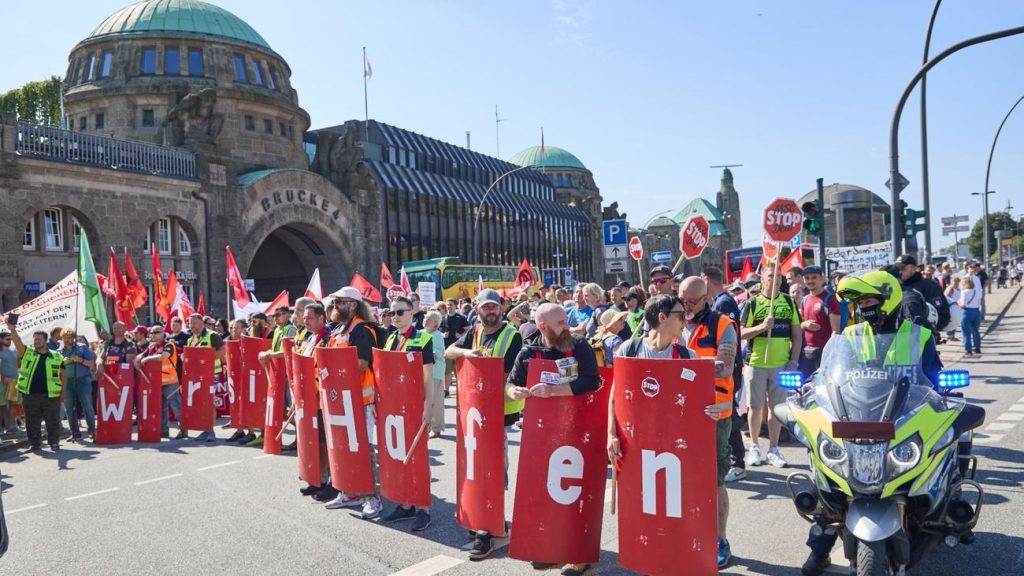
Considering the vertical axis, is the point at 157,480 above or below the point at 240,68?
below

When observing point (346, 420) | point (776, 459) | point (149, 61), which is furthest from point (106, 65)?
point (776, 459)

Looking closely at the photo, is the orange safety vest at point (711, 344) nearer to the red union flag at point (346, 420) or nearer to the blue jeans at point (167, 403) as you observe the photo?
the red union flag at point (346, 420)

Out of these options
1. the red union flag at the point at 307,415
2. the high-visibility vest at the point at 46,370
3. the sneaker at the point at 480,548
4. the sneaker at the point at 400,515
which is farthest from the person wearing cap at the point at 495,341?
the high-visibility vest at the point at 46,370

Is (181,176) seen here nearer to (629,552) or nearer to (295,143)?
(295,143)

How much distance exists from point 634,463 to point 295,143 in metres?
39.8

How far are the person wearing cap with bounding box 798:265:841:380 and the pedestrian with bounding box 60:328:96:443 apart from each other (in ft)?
34.3

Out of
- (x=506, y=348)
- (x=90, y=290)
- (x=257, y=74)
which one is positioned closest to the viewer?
(x=506, y=348)

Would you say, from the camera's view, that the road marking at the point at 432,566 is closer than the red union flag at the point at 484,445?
Yes

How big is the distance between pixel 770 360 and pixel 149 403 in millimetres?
8789

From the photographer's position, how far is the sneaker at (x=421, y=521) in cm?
635

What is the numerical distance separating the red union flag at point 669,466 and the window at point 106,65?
4047 cm

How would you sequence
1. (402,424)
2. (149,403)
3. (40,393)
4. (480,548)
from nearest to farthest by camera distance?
(480,548) < (402,424) < (40,393) < (149,403)

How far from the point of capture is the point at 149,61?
38.5 meters

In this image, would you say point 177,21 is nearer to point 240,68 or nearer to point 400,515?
point 240,68
